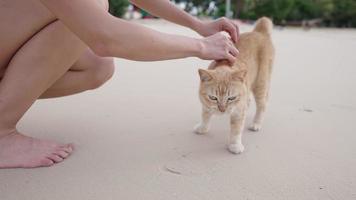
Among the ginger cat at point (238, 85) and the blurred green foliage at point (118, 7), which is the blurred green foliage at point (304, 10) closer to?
the blurred green foliage at point (118, 7)

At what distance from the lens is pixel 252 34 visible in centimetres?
206

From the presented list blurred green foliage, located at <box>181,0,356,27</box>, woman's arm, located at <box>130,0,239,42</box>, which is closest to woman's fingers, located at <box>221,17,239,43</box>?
woman's arm, located at <box>130,0,239,42</box>

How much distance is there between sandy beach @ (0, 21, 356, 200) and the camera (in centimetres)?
126

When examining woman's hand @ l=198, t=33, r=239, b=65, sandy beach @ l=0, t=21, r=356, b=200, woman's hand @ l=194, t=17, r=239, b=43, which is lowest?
sandy beach @ l=0, t=21, r=356, b=200

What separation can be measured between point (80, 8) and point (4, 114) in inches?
24.3

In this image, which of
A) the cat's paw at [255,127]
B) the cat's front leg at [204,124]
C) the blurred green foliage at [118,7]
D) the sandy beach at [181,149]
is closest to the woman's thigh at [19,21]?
the sandy beach at [181,149]

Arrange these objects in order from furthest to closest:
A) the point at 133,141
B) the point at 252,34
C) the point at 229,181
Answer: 1. the point at 252,34
2. the point at 133,141
3. the point at 229,181

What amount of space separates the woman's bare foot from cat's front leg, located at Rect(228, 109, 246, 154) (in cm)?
72

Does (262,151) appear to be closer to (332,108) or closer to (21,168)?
(332,108)

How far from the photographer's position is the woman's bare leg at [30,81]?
1.38 m

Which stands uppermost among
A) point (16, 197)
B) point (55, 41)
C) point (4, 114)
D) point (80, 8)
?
point (80, 8)

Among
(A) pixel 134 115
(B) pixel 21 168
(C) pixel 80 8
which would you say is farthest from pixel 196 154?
(C) pixel 80 8

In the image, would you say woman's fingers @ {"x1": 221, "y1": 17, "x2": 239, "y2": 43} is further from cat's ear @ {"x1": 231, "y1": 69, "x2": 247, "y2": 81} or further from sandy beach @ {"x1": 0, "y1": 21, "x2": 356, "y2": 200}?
sandy beach @ {"x1": 0, "y1": 21, "x2": 356, "y2": 200}

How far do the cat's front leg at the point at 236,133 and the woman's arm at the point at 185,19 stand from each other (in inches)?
14.5
